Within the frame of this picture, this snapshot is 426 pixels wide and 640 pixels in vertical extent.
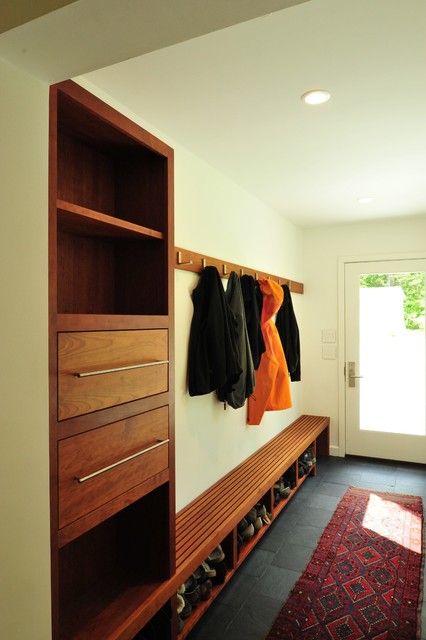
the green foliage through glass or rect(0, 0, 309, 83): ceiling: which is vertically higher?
rect(0, 0, 309, 83): ceiling

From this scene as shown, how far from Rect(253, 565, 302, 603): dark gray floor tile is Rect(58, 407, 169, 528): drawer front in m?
1.18

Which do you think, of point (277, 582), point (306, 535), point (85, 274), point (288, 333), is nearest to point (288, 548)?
point (306, 535)

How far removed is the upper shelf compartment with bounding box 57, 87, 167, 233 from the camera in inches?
68.2

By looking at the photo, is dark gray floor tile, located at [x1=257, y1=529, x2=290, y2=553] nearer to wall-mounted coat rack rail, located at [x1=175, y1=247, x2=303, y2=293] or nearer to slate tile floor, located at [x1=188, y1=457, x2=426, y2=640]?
slate tile floor, located at [x1=188, y1=457, x2=426, y2=640]

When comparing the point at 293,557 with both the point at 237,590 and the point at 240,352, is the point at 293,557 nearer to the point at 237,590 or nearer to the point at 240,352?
the point at 237,590

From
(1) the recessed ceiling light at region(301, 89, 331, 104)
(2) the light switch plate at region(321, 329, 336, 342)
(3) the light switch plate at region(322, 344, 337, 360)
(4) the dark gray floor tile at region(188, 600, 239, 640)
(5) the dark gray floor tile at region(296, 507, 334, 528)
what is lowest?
(4) the dark gray floor tile at region(188, 600, 239, 640)

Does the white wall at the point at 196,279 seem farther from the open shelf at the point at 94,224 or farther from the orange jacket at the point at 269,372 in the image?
the open shelf at the point at 94,224

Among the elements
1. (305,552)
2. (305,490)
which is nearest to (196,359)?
(305,552)

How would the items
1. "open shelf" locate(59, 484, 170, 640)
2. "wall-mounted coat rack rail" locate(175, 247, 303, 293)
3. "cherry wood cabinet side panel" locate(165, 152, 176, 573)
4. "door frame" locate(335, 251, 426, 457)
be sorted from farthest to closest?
"door frame" locate(335, 251, 426, 457) → "wall-mounted coat rack rail" locate(175, 247, 303, 293) → "cherry wood cabinet side panel" locate(165, 152, 176, 573) → "open shelf" locate(59, 484, 170, 640)

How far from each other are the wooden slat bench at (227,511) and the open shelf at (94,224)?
1419 mm

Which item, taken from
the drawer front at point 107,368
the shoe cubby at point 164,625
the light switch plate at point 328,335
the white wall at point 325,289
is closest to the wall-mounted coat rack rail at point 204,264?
the drawer front at point 107,368

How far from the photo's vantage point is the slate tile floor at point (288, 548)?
2189mm

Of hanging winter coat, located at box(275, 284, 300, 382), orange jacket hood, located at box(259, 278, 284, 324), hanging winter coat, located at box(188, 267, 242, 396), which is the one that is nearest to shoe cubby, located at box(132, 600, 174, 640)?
hanging winter coat, located at box(188, 267, 242, 396)

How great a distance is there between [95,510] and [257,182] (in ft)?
8.38
